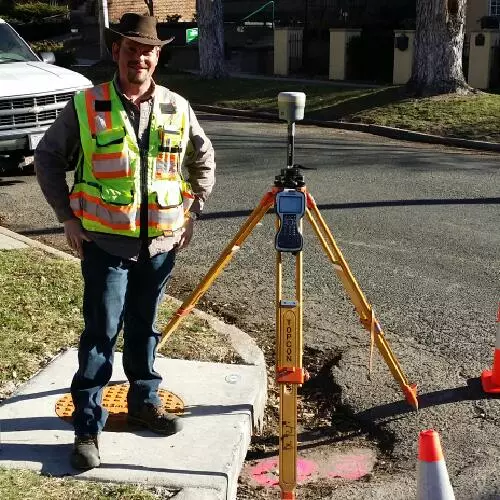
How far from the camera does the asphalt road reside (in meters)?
4.81

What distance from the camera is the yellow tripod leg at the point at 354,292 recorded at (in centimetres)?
441

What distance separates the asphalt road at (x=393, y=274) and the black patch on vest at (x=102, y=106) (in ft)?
6.84

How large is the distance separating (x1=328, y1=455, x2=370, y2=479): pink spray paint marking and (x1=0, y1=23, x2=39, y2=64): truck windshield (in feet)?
29.7

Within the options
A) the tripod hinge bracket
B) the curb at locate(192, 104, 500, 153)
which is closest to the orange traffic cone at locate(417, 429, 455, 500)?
the tripod hinge bracket

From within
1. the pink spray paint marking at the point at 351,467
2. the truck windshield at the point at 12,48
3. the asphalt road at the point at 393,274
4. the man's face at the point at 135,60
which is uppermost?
the man's face at the point at 135,60

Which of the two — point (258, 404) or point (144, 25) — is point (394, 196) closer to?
point (258, 404)

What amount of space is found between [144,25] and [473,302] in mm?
3818

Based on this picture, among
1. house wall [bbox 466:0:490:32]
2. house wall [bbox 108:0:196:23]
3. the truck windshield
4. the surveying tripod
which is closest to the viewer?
the surveying tripod

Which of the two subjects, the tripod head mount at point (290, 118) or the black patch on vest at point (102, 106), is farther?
the tripod head mount at point (290, 118)

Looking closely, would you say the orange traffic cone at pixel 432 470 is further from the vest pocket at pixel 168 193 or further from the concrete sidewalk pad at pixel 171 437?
the vest pocket at pixel 168 193

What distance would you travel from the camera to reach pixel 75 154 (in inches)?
158

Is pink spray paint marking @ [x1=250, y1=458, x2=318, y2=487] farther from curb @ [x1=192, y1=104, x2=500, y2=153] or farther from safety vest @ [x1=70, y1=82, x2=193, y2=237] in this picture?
curb @ [x1=192, y1=104, x2=500, y2=153]

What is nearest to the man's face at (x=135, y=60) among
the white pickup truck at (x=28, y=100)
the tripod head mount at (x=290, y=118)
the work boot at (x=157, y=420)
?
the tripod head mount at (x=290, y=118)

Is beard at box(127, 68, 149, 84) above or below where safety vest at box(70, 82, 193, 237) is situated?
above
